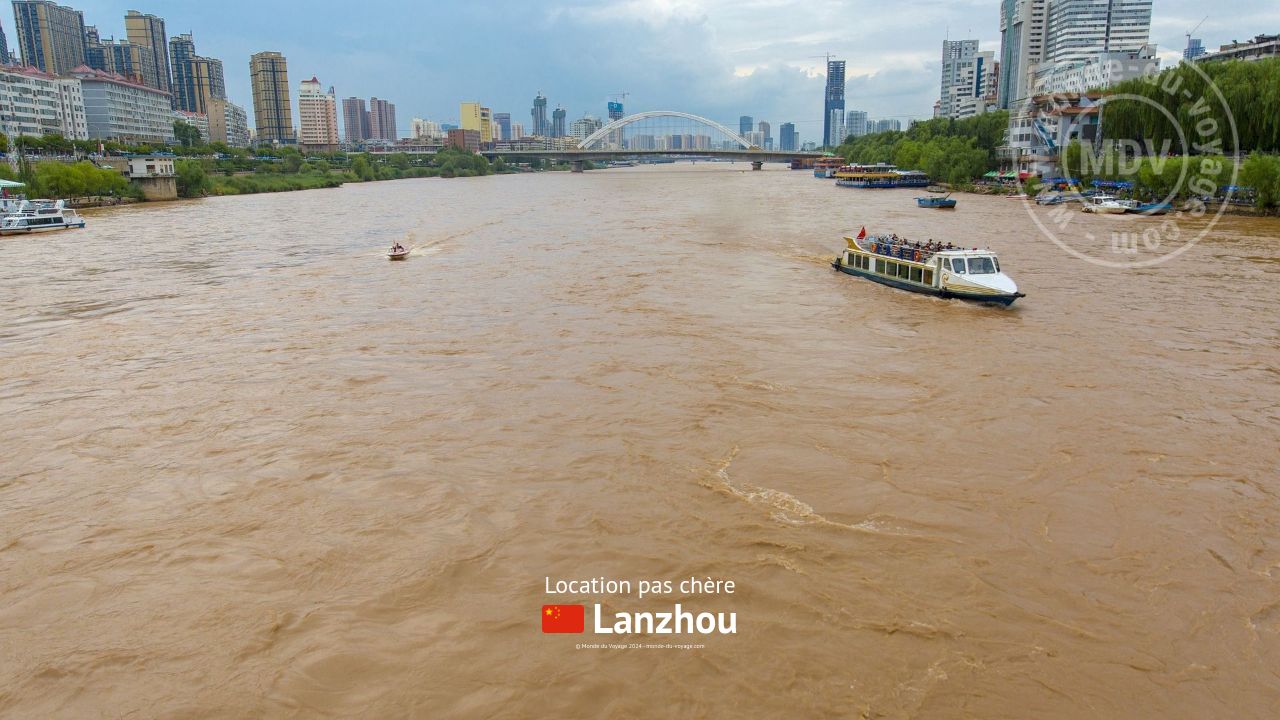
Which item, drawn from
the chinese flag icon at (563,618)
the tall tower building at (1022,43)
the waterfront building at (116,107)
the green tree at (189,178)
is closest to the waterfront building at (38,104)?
the waterfront building at (116,107)

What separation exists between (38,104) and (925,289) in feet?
341

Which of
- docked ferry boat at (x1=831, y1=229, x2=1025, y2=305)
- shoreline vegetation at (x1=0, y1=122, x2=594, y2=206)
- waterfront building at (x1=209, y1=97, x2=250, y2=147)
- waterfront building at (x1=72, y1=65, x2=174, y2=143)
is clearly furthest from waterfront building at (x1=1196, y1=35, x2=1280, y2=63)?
waterfront building at (x1=209, y1=97, x2=250, y2=147)

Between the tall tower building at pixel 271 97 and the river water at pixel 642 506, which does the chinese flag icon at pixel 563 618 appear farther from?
the tall tower building at pixel 271 97

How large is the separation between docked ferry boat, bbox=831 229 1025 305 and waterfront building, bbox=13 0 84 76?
7677 inches

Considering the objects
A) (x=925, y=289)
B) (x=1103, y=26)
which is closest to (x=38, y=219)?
(x=925, y=289)

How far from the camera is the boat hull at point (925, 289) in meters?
18.6

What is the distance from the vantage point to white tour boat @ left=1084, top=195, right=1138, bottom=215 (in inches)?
1715

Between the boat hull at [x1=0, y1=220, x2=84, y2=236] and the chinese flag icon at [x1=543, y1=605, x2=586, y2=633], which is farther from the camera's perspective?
the boat hull at [x1=0, y1=220, x2=84, y2=236]

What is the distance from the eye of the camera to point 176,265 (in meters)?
27.0

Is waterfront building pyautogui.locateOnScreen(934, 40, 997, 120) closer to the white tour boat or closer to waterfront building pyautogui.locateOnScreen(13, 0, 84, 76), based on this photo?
the white tour boat

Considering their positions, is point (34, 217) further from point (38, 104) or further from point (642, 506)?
point (38, 104)

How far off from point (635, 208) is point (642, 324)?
3557 cm

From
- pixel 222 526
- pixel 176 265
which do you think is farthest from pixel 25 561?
pixel 176 265

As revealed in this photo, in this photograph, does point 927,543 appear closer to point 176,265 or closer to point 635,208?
point 176,265
